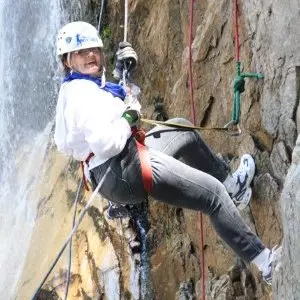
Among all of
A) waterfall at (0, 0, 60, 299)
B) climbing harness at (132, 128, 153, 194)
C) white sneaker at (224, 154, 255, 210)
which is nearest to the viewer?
climbing harness at (132, 128, 153, 194)

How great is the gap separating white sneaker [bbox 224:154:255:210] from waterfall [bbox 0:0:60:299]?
4.47 meters

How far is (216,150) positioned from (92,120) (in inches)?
75.5

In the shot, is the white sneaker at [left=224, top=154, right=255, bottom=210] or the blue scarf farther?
the white sneaker at [left=224, top=154, right=255, bottom=210]

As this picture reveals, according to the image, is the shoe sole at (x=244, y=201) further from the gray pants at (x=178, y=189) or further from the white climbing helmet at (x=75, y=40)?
the white climbing helmet at (x=75, y=40)

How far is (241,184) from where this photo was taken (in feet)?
14.9

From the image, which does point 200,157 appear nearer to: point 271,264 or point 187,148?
point 187,148

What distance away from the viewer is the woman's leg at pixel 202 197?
388 cm

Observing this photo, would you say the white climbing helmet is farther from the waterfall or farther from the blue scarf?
the waterfall

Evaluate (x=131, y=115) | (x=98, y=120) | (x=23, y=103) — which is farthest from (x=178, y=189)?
(x=23, y=103)

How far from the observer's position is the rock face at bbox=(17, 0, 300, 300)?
171 inches

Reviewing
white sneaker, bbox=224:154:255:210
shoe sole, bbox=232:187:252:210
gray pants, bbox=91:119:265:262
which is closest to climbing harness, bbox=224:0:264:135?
white sneaker, bbox=224:154:255:210

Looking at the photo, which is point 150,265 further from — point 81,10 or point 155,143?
point 81,10

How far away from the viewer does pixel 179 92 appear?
6.11 metres

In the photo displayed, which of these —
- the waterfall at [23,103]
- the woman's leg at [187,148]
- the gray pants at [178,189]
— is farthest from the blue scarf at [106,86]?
the waterfall at [23,103]
